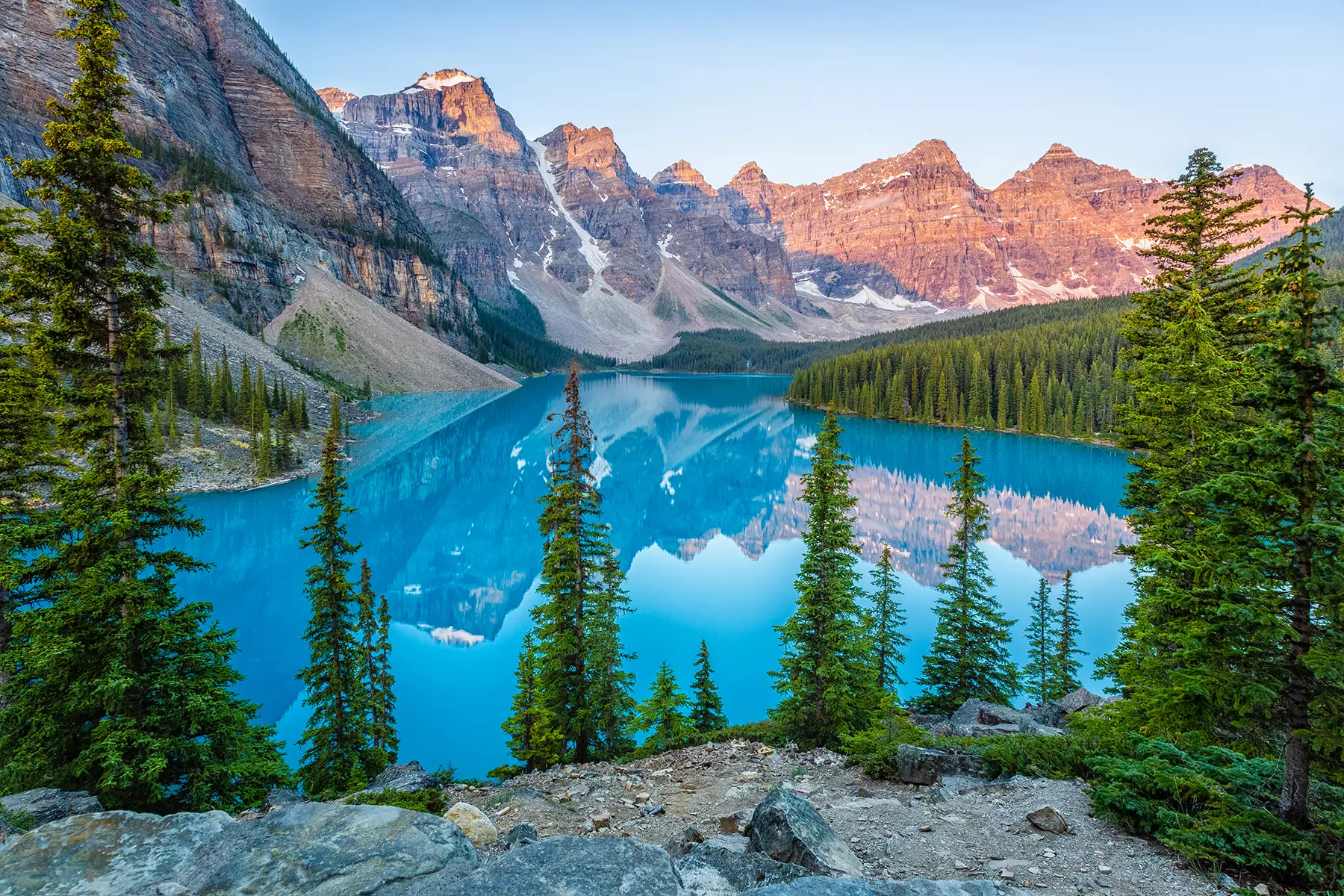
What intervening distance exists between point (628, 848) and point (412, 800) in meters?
5.41

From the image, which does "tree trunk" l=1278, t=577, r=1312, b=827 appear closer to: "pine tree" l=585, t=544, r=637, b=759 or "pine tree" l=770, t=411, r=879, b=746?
"pine tree" l=770, t=411, r=879, b=746

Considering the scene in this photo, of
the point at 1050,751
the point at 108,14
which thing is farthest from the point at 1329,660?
the point at 108,14

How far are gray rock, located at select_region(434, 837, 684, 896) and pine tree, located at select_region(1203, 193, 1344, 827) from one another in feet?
20.6

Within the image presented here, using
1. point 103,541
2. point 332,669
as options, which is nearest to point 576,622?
point 332,669

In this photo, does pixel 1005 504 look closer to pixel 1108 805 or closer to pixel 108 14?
pixel 1108 805

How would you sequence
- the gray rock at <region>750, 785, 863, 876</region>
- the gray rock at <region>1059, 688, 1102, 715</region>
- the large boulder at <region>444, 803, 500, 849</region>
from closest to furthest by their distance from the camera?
the gray rock at <region>750, 785, 863, 876</region> → the large boulder at <region>444, 803, 500, 849</region> → the gray rock at <region>1059, 688, 1102, 715</region>

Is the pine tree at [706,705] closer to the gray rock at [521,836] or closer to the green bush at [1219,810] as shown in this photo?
the gray rock at [521,836]

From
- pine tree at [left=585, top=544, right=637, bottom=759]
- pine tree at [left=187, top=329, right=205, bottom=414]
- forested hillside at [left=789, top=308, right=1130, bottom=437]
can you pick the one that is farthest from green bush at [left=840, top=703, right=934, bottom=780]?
forested hillside at [left=789, top=308, right=1130, bottom=437]

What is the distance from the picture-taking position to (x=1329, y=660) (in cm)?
573

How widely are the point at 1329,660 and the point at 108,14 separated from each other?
18.4m

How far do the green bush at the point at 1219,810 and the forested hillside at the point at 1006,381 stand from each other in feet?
250

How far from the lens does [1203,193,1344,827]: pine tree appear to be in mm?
5941

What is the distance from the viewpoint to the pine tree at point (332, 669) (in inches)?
554

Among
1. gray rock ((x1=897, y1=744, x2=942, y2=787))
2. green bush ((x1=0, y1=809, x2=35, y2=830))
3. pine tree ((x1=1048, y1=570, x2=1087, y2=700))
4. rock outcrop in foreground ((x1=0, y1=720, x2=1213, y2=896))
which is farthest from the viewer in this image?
pine tree ((x1=1048, y1=570, x2=1087, y2=700))
